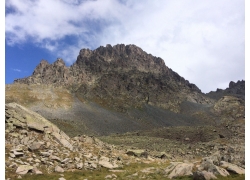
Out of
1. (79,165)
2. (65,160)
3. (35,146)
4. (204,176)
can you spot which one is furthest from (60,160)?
(204,176)

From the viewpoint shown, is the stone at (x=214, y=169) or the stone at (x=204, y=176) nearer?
the stone at (x=204, y=176)

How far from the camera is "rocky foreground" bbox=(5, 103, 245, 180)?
2416 cm

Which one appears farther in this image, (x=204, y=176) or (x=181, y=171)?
(x=181, y=171)

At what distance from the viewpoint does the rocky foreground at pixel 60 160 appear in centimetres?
2416

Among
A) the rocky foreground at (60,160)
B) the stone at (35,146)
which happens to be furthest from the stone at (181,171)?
the stone at (35,146)

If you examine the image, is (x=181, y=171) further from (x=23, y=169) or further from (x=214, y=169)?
(x=23, y=169)

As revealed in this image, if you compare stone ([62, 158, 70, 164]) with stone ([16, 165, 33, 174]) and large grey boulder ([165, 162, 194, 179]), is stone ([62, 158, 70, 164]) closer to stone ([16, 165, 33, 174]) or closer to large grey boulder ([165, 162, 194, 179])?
stone ([16, 165, 33, 174])

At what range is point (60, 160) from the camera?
29625 mm

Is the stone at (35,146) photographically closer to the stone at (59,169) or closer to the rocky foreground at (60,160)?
the rocky foreground at (60,160)

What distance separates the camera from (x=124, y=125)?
19175 cm

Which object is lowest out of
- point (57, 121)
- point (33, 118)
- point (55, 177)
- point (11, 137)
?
point (55, 177)
